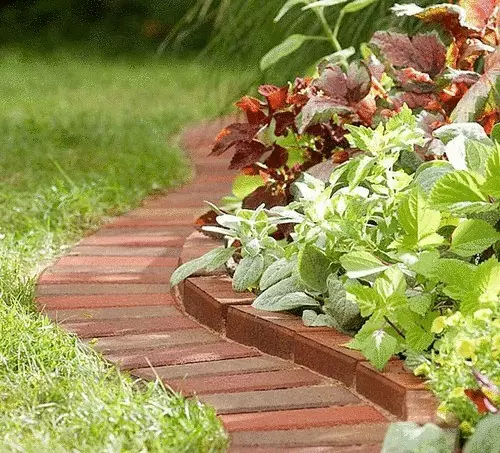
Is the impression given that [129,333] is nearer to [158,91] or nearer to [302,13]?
[302,13]

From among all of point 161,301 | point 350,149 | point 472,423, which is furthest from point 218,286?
point 472,423

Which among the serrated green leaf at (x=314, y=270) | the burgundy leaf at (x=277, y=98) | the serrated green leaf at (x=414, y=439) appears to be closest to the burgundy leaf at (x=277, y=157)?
the burgundy leaf at (x=277, y=98)

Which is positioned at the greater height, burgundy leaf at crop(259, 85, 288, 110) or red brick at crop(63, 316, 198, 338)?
burgundy leaf at crop(259, 85, 288, 110)

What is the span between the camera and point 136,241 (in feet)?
12.0

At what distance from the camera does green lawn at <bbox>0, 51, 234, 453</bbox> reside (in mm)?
2070

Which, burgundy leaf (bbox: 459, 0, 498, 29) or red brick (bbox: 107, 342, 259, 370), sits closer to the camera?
red brick (bbox: 107, 342, 259, 370)

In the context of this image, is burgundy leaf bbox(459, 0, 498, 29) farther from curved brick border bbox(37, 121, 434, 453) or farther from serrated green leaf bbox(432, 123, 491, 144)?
curved brick border bbox(37, 121, 434, 453)

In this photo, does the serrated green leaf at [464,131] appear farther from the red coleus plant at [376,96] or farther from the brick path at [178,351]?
the brick path at [178,351]

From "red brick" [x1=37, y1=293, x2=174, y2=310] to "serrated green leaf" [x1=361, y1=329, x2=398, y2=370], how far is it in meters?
0.83

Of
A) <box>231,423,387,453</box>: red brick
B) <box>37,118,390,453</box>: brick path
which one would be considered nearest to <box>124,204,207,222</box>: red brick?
<box>37,118,390,453</box>: brick path

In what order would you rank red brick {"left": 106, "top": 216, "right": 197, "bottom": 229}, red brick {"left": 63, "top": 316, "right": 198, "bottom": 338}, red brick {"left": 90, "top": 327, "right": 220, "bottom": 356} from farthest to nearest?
1. red brick {"left": 106, "top": 216, "right": 197, "bottom": 229}
2. red brick {"left": 63, "top": 316, "right": 198, "bottom": 338}
3. red brick {"left": 90, "top": 327, "right": 220, "bottom": 356}

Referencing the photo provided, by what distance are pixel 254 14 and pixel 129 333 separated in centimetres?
178

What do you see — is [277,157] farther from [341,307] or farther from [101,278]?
[341,307]

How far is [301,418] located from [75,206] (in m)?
1.84
